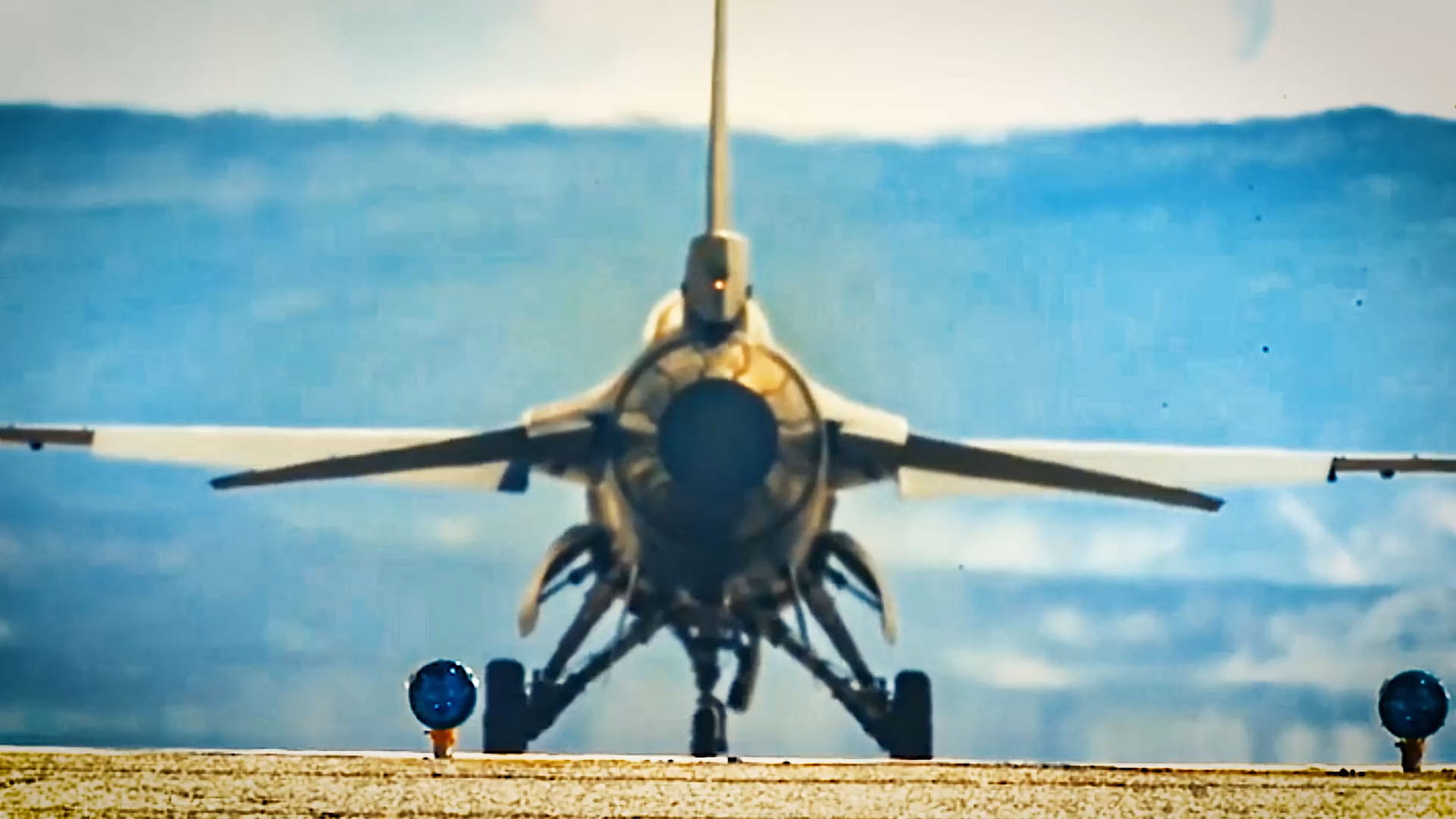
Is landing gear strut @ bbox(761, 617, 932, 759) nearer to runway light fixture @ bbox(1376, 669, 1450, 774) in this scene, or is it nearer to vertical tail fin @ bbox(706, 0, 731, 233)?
vertical tail fin @ bbox(706, 0, 731, 233)

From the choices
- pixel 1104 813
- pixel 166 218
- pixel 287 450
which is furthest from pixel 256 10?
pixel 1104 813

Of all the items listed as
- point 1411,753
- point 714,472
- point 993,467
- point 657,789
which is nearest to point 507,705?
point 714,472

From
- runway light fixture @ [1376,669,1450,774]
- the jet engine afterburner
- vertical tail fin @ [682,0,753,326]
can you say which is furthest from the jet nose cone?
runway light fixture @ [1376,669,1450,774]

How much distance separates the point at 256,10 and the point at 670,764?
270 inches

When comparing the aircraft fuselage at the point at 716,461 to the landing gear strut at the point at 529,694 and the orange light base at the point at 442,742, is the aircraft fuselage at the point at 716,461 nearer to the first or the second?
the landing gear strut at the point at 529,694

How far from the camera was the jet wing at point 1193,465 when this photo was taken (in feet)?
49.3

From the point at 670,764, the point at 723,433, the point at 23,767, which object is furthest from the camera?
the point at 723,433

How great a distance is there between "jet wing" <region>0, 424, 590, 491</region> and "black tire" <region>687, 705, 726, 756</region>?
227cm

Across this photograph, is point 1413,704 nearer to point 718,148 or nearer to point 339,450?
point 718,148

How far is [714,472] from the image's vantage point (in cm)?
1327

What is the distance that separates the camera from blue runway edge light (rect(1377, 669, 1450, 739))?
404 inches

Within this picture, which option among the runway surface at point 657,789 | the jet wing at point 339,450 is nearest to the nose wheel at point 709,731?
the jet wing at point 339,450

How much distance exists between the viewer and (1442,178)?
1501 cm

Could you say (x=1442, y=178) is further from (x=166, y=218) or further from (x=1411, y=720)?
(x=166, y=218)
